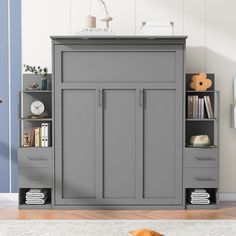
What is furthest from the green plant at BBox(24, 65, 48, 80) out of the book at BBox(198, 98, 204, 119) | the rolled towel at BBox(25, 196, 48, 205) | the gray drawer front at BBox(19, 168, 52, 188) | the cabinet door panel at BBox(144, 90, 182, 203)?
the book at BBox(198, 98, 204, 119)

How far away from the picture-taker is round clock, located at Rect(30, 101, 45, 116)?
448 centimetres

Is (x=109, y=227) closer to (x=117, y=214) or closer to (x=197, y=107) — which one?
(x=117, y=214)

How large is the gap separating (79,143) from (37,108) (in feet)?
1.92

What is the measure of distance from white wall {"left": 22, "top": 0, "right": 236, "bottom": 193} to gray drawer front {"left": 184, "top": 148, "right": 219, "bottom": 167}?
46cm

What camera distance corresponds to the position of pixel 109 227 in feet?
11.6

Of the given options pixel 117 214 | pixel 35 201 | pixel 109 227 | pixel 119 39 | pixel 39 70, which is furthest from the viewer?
pixel 39 70

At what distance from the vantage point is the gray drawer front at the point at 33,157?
4301 millimetres

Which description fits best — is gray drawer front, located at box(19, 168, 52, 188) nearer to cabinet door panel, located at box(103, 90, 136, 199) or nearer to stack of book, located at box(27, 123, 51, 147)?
stack of book, located at box(27, 123, 51, 147)

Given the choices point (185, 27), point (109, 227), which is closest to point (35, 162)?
point (109, 227)

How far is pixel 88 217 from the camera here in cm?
404

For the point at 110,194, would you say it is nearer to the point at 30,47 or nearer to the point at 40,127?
the point at 40,127

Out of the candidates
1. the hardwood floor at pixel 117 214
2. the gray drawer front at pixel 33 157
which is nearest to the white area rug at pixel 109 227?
the hardwood floor at pixel 117 214

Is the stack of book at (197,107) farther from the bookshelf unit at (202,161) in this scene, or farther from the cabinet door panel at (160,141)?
the cabinet door panel at (160,141)

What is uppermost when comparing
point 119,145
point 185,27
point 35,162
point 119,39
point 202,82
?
point 185,27
